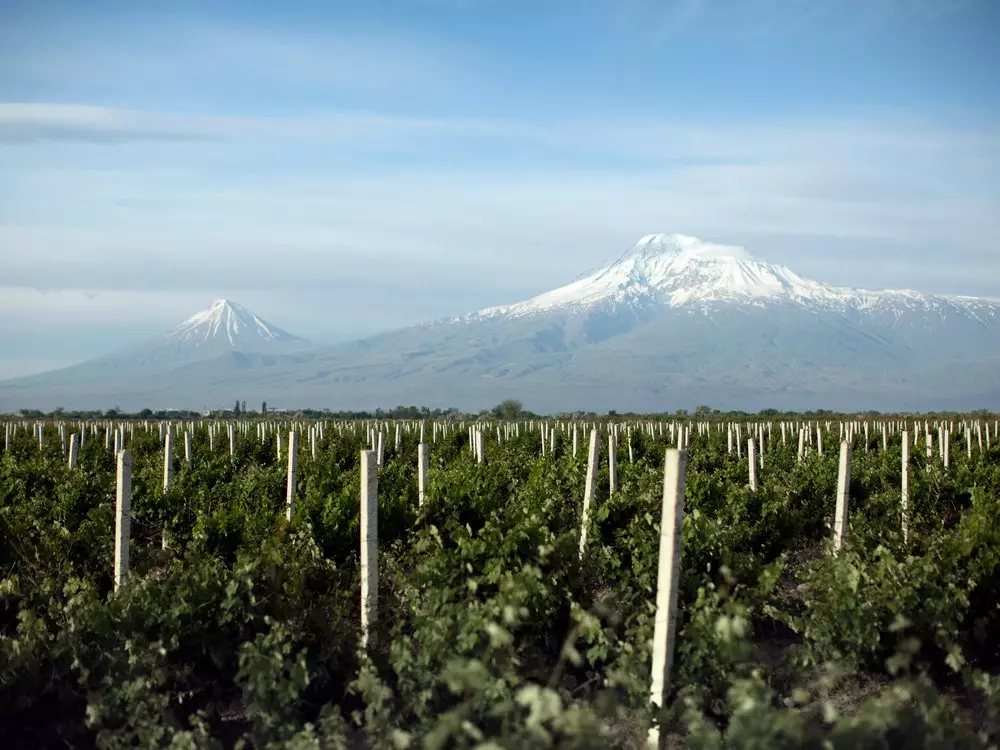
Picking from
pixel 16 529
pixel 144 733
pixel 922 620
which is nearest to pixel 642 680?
pixel 922 620

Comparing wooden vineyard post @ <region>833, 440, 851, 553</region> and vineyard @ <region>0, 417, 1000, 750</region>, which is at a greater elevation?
wooden vineyard post @ <region>833, 440, 851, 553</region>

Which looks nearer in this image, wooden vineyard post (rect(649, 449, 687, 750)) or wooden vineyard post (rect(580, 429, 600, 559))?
wooden vineyard post (rect(649, 449, 687, 750))

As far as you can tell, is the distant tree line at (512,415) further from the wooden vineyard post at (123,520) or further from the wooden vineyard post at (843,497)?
the wooden vineyard post at (123,520)

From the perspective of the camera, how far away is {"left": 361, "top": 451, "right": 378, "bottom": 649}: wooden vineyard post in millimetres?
8062

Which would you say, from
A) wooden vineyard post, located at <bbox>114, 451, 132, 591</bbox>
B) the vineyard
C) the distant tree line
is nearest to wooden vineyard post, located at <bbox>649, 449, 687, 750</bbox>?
the vineyard

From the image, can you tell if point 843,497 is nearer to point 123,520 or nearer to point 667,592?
point 667,592

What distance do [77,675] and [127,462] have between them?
8.29ft

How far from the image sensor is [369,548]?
8.30 metres

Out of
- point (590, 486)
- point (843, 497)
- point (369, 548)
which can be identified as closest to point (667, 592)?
point (369, 548)

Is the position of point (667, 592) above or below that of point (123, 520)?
below

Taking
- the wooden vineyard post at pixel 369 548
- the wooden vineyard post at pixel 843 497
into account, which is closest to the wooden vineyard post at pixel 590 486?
the wooden vineyard post at pixel 843 497

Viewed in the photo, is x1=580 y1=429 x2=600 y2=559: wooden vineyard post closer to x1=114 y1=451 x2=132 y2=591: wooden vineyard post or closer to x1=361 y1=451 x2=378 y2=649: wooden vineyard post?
x1=361 y1=451 x2=378 y2=649: wooden vineyard post

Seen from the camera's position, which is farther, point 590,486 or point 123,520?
point 590,486

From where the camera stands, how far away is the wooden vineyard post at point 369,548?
806cm
